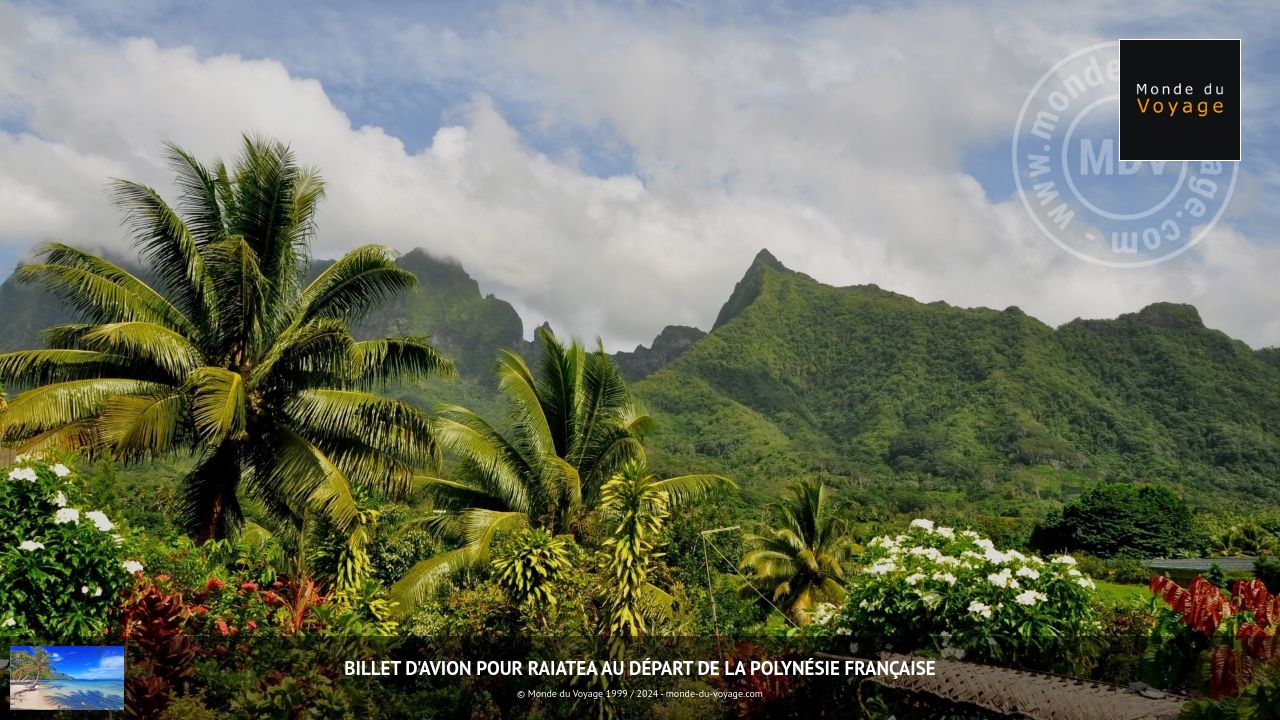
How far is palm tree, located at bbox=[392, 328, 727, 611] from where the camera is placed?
42.2 feet

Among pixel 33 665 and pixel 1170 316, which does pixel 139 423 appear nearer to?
pixel 33 665

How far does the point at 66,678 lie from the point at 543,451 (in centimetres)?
807

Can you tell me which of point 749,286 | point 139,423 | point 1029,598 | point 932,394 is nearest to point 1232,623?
point 1029,598

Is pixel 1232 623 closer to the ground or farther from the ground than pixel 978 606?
farther from the ground

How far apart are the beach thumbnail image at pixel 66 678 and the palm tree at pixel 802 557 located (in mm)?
19971

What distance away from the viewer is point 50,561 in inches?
235

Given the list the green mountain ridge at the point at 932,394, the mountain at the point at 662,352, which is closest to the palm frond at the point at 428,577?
the green mountain ridge at the point at 932,394

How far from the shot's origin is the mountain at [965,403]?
97.1 meters

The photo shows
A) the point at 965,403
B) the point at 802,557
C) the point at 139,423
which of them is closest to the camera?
the point at 139,423

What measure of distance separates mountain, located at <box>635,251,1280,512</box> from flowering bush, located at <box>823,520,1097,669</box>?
62.9m

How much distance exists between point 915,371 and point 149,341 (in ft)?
435

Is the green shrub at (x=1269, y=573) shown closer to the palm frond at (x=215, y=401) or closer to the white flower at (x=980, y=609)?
the white flower at (x=980, y=609)

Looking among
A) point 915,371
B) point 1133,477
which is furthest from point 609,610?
point 915,371

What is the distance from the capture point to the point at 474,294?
170 m
